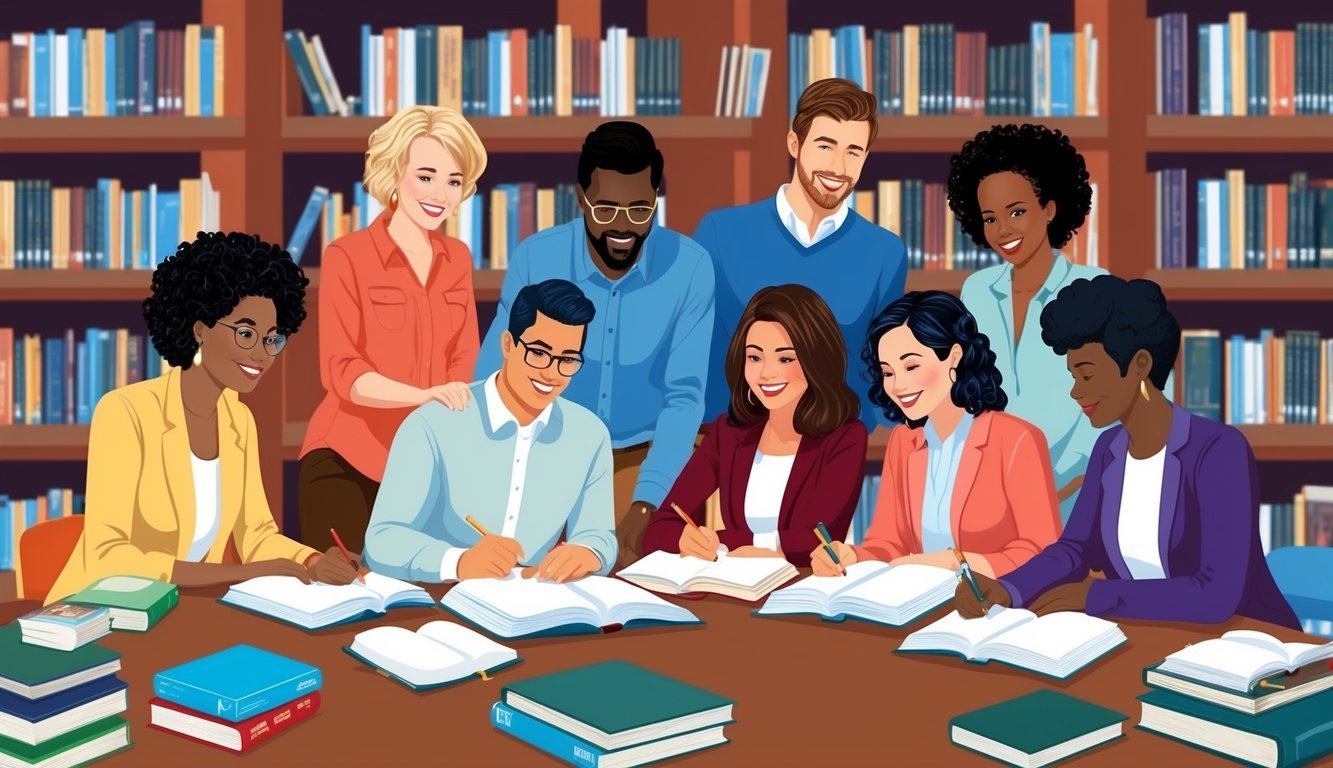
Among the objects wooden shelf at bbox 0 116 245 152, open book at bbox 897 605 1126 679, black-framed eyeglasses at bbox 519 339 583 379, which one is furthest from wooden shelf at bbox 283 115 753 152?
open book at bbox 897 605 1126 679

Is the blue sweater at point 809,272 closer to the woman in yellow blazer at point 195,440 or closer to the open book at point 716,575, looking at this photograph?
the open book at point 716,575

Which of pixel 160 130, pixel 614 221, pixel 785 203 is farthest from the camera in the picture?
pixel 160 130

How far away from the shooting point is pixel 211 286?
249cm

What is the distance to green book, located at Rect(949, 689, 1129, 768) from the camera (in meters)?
1.59

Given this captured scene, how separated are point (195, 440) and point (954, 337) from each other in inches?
57.5

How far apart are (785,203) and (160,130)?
2.06 meters

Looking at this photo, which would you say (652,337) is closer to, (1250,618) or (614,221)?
(614,221)

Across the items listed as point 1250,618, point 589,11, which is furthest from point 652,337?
point 589,11

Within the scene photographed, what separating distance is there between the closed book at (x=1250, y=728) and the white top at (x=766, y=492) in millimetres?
1084

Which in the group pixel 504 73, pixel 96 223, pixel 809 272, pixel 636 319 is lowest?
pixel 636 319

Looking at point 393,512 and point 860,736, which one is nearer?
point 860,736

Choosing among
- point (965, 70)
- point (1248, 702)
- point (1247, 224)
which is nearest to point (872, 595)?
point (1248, 702)

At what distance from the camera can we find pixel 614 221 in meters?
2.92

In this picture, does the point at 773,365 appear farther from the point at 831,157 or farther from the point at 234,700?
the point at 234,700
